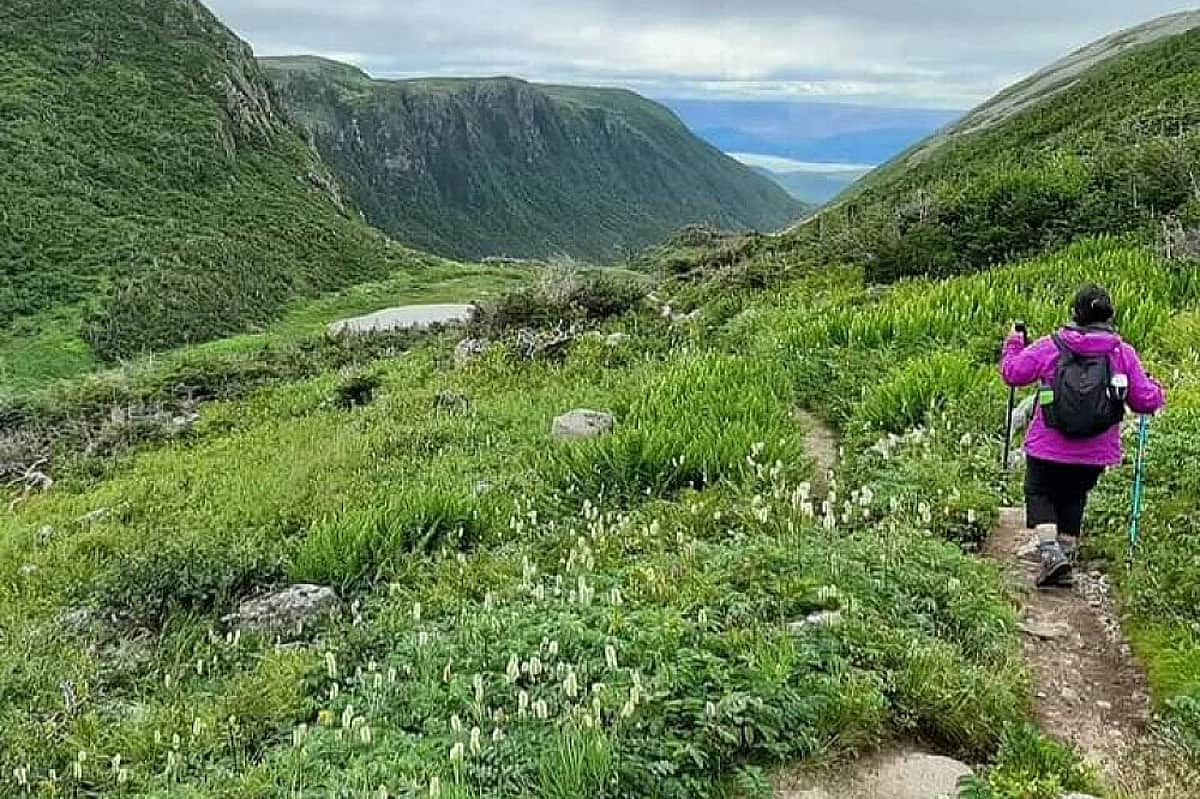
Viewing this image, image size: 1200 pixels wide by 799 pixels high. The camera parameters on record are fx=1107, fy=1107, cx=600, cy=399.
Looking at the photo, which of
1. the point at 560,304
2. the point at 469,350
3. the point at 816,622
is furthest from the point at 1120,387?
the point at 560,304

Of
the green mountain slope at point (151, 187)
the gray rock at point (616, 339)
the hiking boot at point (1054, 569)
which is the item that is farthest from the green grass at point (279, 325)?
the hiking boot at point (1054, 569)

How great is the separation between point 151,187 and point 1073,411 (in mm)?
100211

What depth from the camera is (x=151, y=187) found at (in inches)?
3777

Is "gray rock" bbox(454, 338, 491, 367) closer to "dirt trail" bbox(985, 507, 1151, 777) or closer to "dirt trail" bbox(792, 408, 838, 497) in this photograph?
"dirt trail" bbox(792, 408, 838, 497)

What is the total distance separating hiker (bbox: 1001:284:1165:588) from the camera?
6.63 m

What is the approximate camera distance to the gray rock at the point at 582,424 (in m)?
11.0

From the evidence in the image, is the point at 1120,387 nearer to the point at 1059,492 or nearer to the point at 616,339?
the point at 1059,492

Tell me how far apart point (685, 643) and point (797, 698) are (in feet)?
2.27

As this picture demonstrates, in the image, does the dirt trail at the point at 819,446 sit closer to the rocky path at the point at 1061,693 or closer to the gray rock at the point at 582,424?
the rocky path at the point at 1061,693

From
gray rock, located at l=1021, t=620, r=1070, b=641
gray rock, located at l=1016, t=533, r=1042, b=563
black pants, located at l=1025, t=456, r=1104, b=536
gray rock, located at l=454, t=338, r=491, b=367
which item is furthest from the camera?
gray rock, located at l=454, t=338, r=491, b=367

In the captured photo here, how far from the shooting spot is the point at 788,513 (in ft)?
24.2

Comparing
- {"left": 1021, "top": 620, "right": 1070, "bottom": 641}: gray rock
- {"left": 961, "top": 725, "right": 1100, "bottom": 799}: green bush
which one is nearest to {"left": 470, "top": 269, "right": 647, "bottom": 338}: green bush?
{"left": 1021, "top": 620, "right": 1070, "bottom": 641}: gray rock

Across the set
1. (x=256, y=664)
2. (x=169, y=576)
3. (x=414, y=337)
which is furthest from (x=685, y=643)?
(x=414, y=337)

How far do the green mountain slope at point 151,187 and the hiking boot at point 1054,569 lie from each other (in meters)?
69.7
